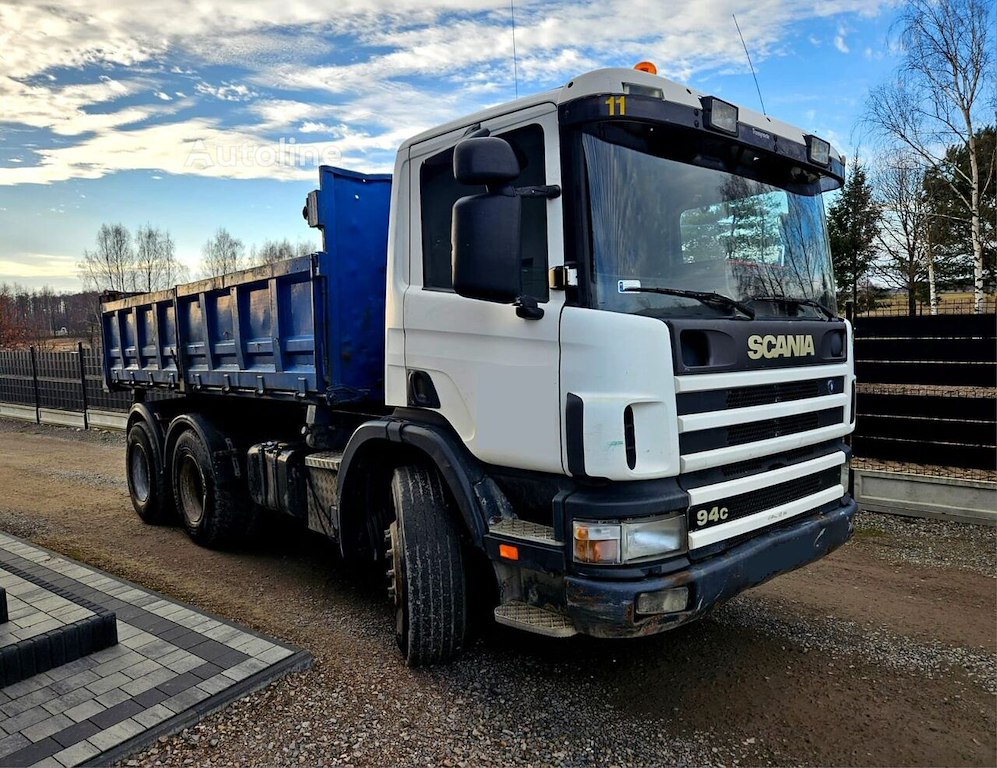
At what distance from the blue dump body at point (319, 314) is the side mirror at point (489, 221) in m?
1.66

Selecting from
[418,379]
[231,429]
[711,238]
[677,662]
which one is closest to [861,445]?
[677,662]

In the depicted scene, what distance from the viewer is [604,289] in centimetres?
290

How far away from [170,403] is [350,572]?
275 cm

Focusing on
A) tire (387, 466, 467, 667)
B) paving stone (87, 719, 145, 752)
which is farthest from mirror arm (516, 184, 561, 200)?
paving stone (87, 719, 145, 752)

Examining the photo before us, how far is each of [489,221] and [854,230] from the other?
25.8m

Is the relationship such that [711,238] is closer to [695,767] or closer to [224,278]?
[695,767]

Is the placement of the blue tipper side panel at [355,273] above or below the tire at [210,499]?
above

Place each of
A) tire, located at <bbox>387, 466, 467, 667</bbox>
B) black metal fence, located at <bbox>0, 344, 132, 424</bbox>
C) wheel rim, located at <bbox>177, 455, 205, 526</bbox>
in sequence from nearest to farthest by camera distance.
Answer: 1. tire, located at <bbox>387, 466, 467, 667</bbox>
2. wheel rim, located at <bbox>177, 455, 205, 526</bbox>
3. black metal fence, located at <bbox>0, 344, 132, 424</bbox>

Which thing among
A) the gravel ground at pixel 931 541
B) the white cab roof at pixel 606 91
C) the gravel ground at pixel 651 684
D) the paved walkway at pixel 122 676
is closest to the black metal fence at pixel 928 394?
the gravel ground at pixel 931 541

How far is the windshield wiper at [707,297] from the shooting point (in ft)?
9.74

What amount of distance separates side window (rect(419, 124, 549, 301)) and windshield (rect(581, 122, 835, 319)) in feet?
0.78

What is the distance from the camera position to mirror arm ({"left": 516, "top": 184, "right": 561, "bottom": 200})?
2981 millimetres

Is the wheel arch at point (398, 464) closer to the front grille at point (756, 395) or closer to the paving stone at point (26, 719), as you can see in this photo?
the front grille at point (756, 395)

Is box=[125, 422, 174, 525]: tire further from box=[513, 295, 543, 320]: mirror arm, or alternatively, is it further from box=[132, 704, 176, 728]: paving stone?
box=[513, 295, 543, 320]: mirror arm
